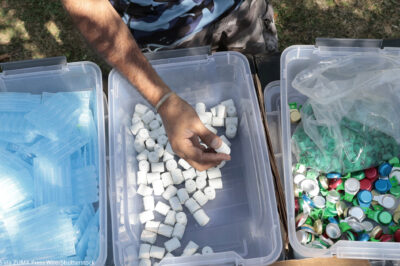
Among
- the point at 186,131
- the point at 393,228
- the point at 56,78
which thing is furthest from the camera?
the point at 56,78

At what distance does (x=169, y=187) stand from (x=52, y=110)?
1.68 ft

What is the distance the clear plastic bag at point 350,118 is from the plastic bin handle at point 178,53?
343mm

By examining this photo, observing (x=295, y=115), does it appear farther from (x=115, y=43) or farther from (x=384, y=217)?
(x=115, y=43)

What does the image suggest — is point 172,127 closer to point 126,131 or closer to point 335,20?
point 126,131

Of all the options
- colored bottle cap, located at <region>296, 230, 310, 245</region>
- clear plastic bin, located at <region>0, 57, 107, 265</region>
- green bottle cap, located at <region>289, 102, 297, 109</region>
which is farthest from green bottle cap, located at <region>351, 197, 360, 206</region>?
clear plastic bin, located at <region>0, 57, 107, 265</region>

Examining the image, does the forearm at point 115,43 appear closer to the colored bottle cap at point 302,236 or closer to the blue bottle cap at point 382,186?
the colored bottle cap at point 302,236

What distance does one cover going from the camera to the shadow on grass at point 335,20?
2.03 m

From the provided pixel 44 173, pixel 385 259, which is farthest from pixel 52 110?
pixel 385 259

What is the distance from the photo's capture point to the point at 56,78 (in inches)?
52.8

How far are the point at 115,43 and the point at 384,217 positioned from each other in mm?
983

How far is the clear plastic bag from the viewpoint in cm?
117

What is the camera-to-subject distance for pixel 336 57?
1276mm

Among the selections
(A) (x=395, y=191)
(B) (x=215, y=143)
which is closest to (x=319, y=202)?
(A) (x=395, y=191)

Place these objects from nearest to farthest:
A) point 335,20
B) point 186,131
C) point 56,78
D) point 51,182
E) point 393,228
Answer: point 186,131
point 393,228
point 51,182
point 56,78
point 335,20
